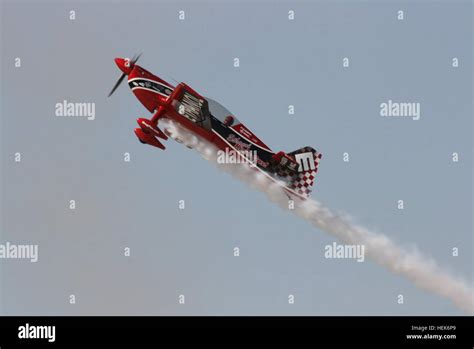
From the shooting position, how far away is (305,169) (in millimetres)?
42312

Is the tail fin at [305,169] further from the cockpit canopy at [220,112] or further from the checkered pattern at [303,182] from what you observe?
the cockpit canopy at [220,112]

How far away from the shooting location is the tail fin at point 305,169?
4216 cm

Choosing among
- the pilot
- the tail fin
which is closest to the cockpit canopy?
the pilot

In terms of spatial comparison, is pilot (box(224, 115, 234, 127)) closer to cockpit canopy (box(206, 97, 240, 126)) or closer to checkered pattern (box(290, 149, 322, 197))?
cockpit canopy (box(206, 97, 240, 126))

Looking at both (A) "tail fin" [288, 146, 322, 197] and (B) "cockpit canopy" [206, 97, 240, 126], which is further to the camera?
(A) "tail fin" [288, 146, 322, 197]

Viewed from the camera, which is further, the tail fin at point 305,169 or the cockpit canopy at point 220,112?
the tail fin at point 305,169

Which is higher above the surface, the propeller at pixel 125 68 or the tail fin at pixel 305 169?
the propeller at pixel 125 68

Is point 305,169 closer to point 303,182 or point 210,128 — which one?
point 303,182

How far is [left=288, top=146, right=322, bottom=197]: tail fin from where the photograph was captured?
138 ft

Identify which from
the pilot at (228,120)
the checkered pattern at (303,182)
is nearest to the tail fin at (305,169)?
the checkered pattern at (303,182)

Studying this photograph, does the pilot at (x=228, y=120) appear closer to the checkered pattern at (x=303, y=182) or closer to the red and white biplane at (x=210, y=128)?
the red and white biplane at (x=210, y=128)
